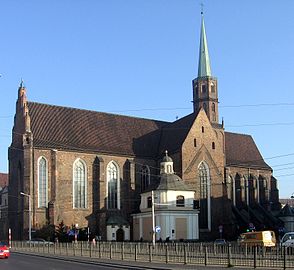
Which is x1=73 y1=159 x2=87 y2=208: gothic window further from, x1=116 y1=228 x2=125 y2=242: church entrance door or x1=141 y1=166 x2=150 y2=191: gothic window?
x1=141 y1=166 x2=150 y2=191: gothic window

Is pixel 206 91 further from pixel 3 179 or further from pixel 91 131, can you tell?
pixel 3 179

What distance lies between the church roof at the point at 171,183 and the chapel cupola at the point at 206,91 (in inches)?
970

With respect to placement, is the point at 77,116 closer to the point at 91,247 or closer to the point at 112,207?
the point at 112,207

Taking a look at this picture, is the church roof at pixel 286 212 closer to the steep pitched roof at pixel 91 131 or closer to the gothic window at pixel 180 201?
the steep pitched roof at pixel 91 131

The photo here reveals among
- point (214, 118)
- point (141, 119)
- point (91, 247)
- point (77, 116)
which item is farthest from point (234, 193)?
point (91, 247)

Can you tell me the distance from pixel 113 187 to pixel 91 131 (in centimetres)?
956

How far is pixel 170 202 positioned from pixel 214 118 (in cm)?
2974

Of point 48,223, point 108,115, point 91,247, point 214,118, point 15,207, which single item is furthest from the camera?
point 214,118

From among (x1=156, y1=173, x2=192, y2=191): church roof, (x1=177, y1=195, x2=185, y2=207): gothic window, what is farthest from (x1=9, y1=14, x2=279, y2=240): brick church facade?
(x1=156, y1=173, x2=192, y2=191): church roof

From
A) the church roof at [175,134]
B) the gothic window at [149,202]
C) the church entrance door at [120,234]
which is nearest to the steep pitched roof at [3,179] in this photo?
the church roof at [175,134]

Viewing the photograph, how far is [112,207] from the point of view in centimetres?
8031

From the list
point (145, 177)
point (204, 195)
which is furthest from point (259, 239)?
point (145, 177)

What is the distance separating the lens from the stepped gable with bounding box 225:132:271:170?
9788 centimetres

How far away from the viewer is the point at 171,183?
247 feet
